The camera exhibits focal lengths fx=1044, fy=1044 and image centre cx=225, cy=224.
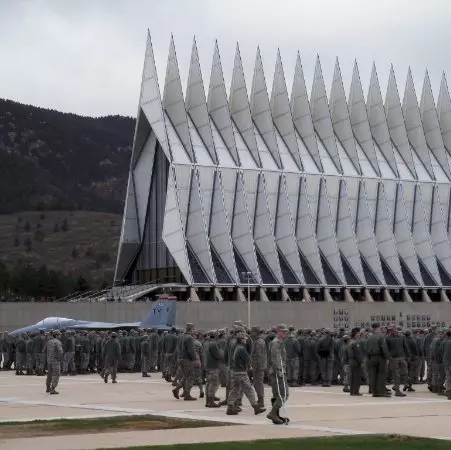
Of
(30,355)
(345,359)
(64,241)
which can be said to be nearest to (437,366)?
(345,359)

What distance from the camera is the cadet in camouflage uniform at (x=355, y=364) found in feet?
86.1

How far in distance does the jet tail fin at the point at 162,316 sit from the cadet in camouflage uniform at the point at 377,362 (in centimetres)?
2197

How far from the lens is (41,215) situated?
187500 millimetres

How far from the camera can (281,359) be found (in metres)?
19.5

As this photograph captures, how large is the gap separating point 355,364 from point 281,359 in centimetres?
747

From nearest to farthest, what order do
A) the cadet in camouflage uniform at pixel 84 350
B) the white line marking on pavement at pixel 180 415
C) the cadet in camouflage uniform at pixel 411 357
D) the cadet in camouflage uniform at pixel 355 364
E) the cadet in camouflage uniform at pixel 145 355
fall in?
the white line marking on pavement at pixel 180 415 < the cadet in camouflage uniform at pixel 355 364 < the cadet in camouflage uniform at pixel 411 357 < the cadet in camouflage uniform at pixel 145 355 < the cadet in camouflage uniform at pixel 84 350

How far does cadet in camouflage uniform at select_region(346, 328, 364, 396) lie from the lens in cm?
2625

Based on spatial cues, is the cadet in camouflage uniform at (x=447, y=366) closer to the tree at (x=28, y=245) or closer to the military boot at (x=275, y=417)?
the military boot at (x=275, y=417)

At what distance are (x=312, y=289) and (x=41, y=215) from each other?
123566 millimetres

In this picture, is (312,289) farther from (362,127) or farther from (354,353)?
(354,353)

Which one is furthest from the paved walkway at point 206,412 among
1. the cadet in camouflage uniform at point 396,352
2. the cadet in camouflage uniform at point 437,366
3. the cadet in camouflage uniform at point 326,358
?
the cadet in camouflage uniform at point 326,358

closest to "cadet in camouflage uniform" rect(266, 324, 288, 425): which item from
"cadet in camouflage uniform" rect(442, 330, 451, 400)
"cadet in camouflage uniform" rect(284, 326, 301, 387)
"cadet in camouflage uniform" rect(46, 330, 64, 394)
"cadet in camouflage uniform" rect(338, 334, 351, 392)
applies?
"cadet in camouflage uniform" rect(442, 330, 451, 400)

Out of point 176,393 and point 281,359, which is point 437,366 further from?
point 281,359

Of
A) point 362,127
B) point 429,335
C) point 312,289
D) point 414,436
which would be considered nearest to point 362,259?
point 312,289
